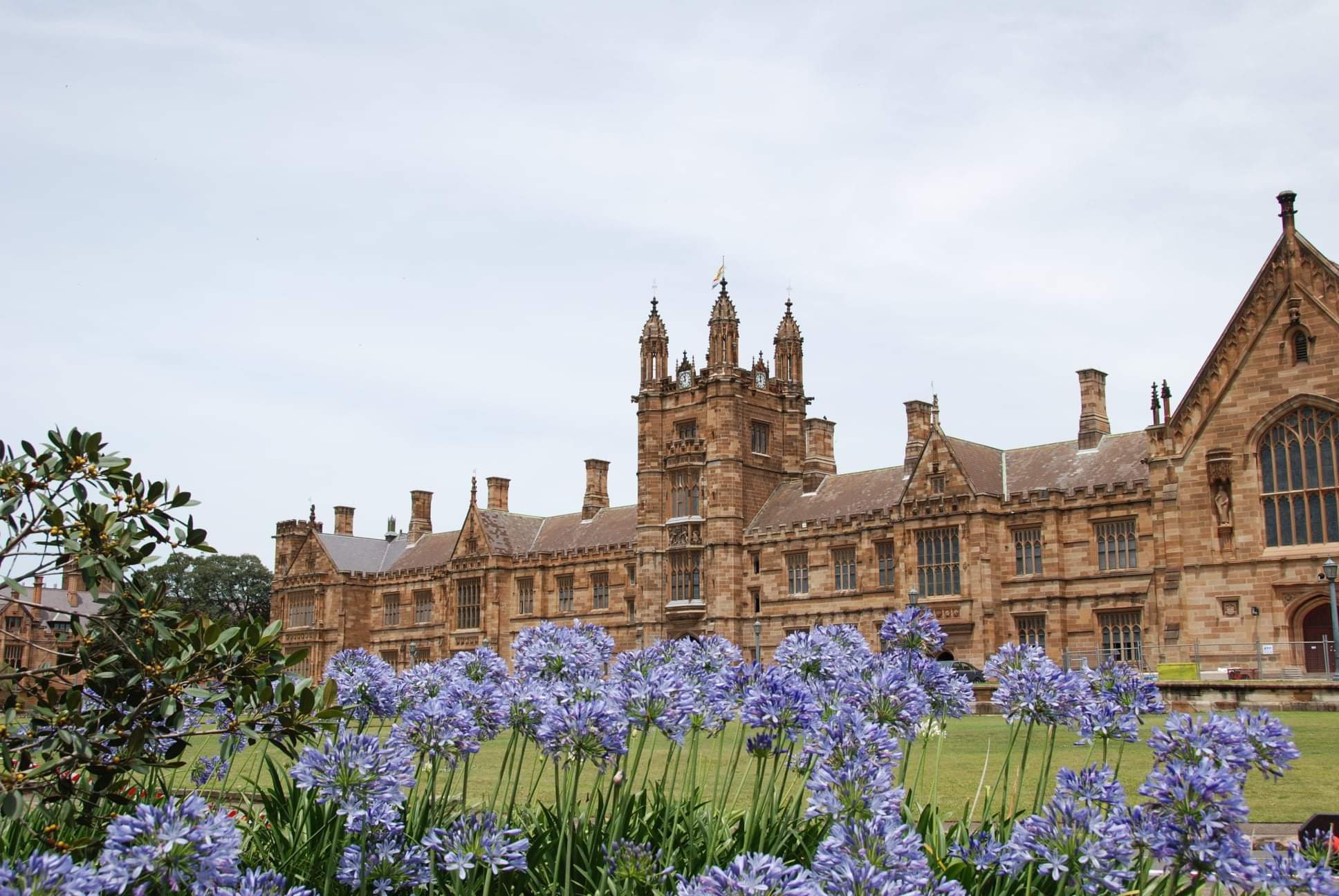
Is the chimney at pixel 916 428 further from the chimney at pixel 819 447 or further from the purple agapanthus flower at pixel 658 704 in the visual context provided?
the purple agapanthus flower at pixel 658 704

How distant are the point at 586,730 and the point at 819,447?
54901 millimetres

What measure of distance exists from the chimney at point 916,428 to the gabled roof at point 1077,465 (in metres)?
4.67

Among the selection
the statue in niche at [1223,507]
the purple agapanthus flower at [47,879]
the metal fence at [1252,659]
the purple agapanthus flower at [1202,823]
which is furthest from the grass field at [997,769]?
the statue in niche at [1223,507]

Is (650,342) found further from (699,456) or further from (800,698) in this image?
(800,698)

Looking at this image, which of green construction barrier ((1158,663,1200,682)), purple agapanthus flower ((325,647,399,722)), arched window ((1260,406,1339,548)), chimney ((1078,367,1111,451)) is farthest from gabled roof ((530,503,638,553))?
purple agapanthus flower ((325,647,399,722))

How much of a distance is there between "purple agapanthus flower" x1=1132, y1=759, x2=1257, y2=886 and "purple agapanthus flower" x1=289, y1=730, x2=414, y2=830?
9.33 ft

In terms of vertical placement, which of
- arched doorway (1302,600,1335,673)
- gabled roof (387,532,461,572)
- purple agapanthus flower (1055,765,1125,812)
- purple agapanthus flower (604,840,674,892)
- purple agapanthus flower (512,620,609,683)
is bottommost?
purple agapanthus flower (604,840,674,892)

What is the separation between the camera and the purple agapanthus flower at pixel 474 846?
4879 mm

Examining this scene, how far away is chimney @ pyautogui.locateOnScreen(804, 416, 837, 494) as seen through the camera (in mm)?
59719

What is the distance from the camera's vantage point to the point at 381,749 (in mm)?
5066

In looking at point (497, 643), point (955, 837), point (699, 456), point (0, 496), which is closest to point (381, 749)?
point (0, 496)

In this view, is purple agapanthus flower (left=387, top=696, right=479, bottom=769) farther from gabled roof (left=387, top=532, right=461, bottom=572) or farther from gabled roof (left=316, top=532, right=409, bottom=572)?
gabled roof (left=316, top=532, right=409, bottom=572)

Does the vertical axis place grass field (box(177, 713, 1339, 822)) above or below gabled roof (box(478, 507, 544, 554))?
below

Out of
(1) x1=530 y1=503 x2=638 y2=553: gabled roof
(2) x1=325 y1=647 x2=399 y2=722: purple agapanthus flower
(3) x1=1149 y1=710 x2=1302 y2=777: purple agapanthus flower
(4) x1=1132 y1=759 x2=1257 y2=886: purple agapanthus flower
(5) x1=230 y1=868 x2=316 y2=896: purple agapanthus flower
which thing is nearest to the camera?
(4) x1=1132 y1=759 x2=1257 y2=886: purple agapanthus flower
